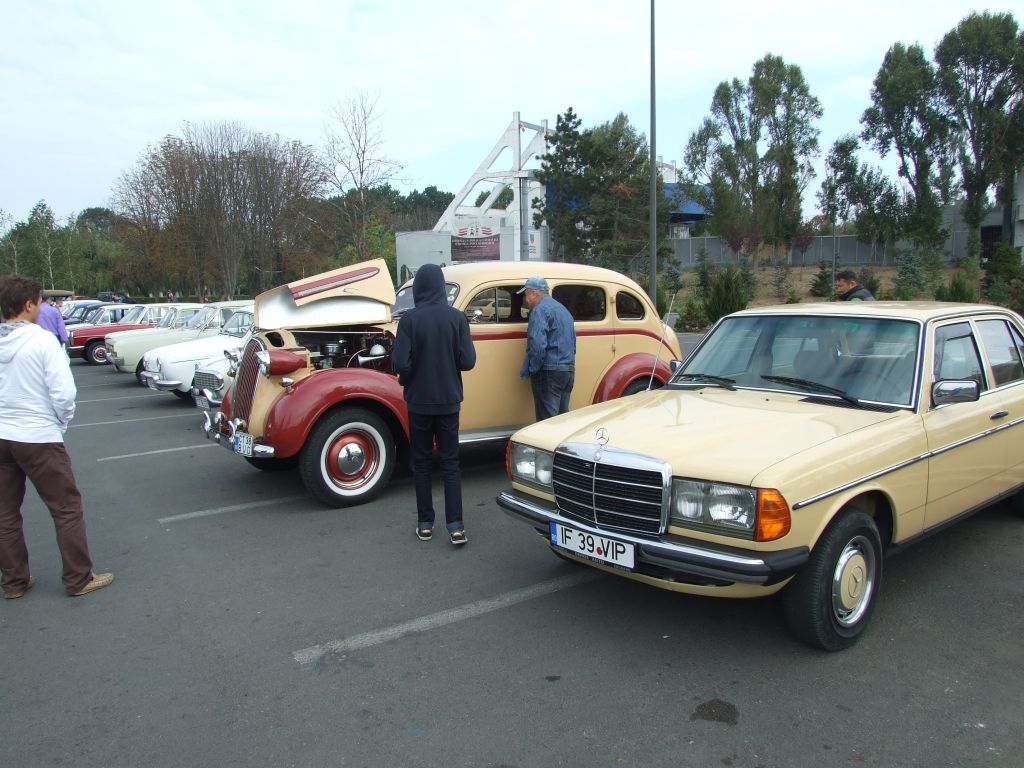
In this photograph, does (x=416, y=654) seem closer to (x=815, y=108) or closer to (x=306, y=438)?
(x=306, y=438)

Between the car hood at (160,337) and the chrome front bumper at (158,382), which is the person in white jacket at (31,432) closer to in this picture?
the chrome front bumper at (158,382)

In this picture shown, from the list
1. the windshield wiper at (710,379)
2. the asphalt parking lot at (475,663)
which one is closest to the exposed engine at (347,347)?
the asphalt parking lot at (475,663)

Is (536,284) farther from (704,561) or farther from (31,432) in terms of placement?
(31,432)

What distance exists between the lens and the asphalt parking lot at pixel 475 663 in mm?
2932

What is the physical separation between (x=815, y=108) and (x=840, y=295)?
45.4 meters

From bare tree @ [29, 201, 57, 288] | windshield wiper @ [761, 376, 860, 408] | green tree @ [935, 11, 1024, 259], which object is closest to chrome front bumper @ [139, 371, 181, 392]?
windshield wiper @ [761, 376, 860, 408]

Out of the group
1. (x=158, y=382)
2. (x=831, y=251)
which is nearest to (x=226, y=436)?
(x=158, y=382)

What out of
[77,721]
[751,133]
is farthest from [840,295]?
[751,133]

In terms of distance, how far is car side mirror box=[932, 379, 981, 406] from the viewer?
389 centimetres

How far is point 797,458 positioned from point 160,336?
1462 centimetres

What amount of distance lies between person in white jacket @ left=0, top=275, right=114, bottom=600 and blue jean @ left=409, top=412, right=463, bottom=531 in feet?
6.95

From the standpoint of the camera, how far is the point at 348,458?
6.29 meters

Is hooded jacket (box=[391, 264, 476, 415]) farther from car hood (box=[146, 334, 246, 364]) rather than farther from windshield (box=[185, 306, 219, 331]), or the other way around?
windshield (box=[185, 306, 219, 331])

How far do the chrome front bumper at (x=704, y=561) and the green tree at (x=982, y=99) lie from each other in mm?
38398
